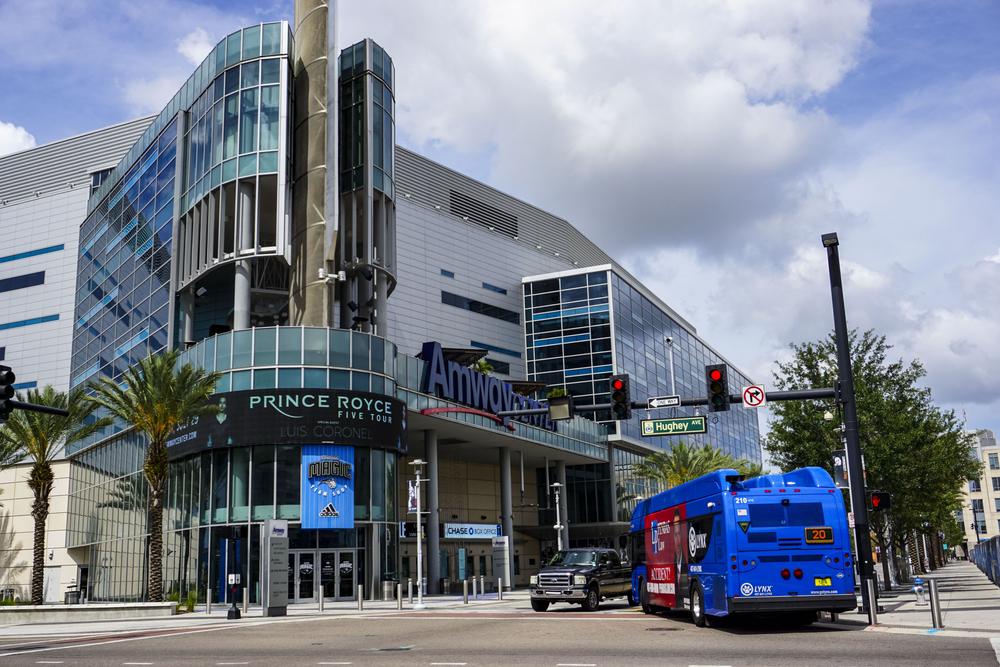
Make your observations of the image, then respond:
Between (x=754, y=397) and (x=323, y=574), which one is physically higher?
(x=754, y=397)

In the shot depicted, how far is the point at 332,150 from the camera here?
163 feet

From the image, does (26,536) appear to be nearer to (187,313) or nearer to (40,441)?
(40,441)

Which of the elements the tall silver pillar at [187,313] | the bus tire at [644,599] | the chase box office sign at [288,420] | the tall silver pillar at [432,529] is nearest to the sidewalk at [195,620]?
the bus tire at [644,599]

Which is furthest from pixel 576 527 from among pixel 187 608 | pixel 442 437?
pixel 187 608

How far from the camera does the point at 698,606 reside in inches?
811

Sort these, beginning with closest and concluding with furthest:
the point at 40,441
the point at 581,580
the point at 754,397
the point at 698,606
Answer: the point at 698,606, the point at 754,397, the point at 581,580, the point at 40,441

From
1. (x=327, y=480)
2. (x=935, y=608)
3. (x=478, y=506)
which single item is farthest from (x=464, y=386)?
(x=935, y=608)

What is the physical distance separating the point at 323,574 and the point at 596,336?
4173cm

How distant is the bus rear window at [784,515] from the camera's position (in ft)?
61.5

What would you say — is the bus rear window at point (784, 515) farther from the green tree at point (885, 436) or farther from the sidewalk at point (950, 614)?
the green tree at point (885, 436)

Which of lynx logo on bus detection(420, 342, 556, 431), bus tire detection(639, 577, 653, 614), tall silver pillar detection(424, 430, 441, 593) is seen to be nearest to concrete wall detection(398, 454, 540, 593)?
lynx logo on bus detection(420, 342, 556, 431)

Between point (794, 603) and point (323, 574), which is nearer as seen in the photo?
point (794, 603)

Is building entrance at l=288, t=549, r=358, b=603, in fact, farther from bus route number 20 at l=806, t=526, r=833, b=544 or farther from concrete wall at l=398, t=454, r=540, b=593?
bus route number 20 at l=806, t=526, r=833, b=544

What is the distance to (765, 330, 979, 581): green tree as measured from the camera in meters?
35.2
